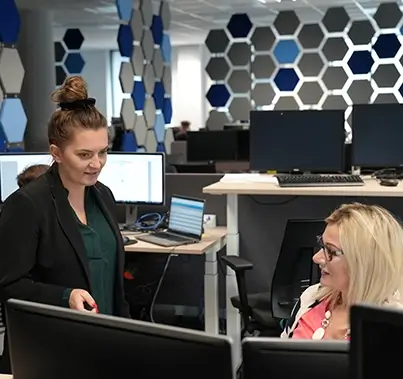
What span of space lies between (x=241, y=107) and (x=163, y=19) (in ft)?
5.82

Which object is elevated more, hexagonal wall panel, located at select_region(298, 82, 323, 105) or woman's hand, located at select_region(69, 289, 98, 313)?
hexagonal wall panel, located at select_region(298, 82, 323, 105)

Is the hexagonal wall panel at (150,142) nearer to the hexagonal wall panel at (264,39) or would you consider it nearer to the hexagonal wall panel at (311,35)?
the hexagonal wall panel at (264,39)

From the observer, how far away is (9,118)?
4586mm

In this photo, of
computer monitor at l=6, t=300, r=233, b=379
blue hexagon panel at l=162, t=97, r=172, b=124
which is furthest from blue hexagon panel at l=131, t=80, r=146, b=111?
computer monitor at l=6, t=300, r=233, b=379

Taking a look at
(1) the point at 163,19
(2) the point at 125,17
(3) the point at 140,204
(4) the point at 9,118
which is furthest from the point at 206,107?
(3) the point at 140,204

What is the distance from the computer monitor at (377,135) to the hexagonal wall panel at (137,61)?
4057 millimetres

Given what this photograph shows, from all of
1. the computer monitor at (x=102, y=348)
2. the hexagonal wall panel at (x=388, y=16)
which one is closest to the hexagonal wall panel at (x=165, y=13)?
the hexagonal wall panel at (x=388, y=16)

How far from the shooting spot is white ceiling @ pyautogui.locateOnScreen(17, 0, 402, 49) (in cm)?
803

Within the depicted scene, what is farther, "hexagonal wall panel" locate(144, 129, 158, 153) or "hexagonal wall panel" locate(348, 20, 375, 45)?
"hexagonal wall panel" locate(348, 20, 375, 45)

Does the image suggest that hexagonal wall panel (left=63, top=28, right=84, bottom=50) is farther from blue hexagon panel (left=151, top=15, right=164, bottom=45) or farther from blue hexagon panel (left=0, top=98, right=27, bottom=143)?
blue hexagon panel (left=0, top=98, right=27, bottom=143)

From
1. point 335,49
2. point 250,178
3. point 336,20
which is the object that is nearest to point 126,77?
point 335,49

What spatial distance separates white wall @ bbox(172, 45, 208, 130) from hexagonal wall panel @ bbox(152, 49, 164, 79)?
4.73m

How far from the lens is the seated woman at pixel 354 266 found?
5.57ft

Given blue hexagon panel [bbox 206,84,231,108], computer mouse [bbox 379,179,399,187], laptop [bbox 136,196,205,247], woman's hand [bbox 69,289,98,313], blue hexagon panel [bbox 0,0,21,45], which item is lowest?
laptop [bbox 136,196,205,247]
